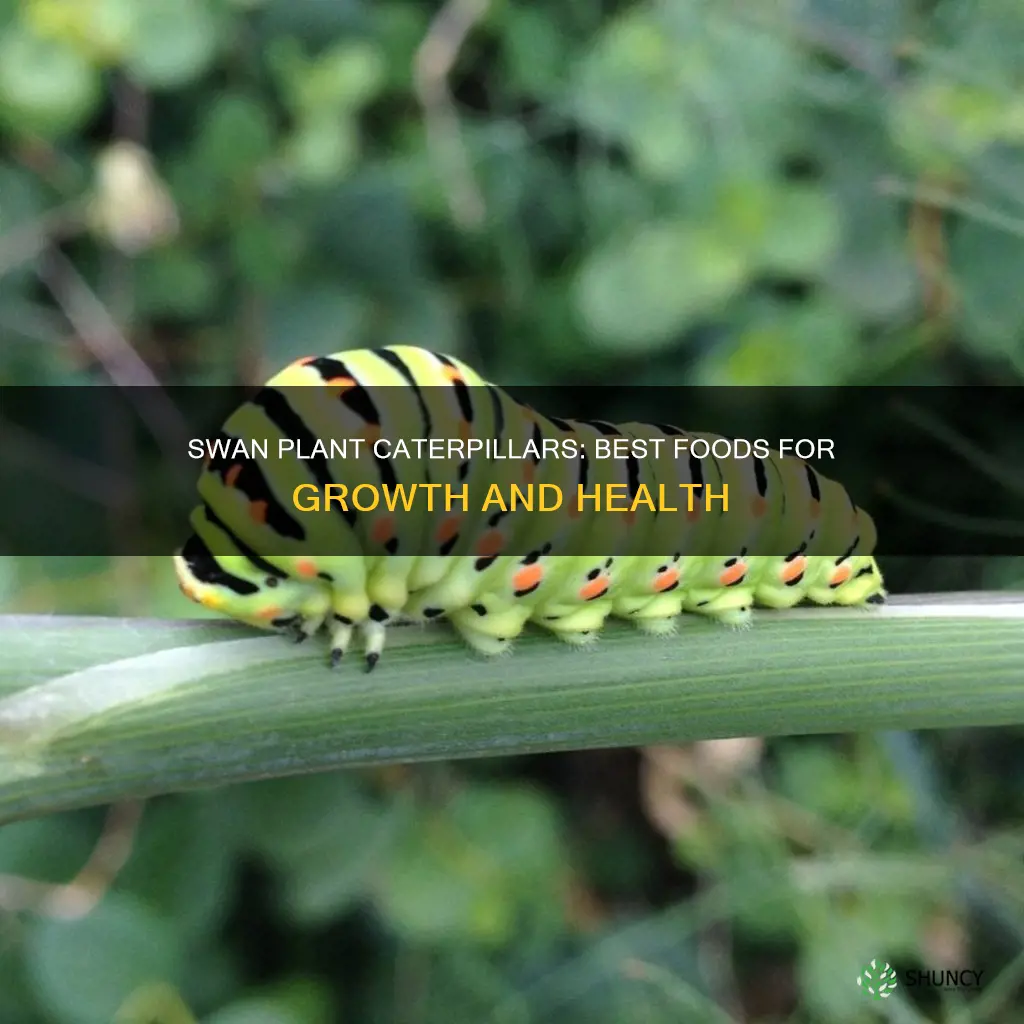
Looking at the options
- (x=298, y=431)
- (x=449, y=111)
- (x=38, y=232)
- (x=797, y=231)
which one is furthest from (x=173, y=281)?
(x=298, y=431)

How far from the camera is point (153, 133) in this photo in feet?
8.04

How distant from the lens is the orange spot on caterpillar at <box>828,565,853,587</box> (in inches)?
45.6

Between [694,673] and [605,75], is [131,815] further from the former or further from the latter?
[605,75]

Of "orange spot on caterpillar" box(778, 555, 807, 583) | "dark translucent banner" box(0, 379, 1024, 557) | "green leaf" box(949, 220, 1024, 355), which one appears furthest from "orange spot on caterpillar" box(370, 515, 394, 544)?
"green leaf" box(949, 220, 1024, 355)

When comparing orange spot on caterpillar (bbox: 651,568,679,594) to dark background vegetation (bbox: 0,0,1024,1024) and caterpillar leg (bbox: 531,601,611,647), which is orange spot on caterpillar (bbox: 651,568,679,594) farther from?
dark background vegetation (bbox: 0,0,1024,1024)

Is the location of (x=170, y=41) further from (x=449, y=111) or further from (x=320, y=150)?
(x=449, y=111)

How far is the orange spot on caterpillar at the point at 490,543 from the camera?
1017 millimetres

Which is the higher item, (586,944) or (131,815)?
(131,815)

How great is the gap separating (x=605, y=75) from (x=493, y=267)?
0.49m

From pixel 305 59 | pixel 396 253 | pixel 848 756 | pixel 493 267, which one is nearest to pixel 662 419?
pixel 493 267

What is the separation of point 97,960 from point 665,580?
141 centimetres

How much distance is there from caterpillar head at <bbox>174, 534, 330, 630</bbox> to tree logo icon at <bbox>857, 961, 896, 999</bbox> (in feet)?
4.17

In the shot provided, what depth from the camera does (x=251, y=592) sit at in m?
0.92

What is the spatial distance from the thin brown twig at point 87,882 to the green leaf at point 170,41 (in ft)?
4.72
